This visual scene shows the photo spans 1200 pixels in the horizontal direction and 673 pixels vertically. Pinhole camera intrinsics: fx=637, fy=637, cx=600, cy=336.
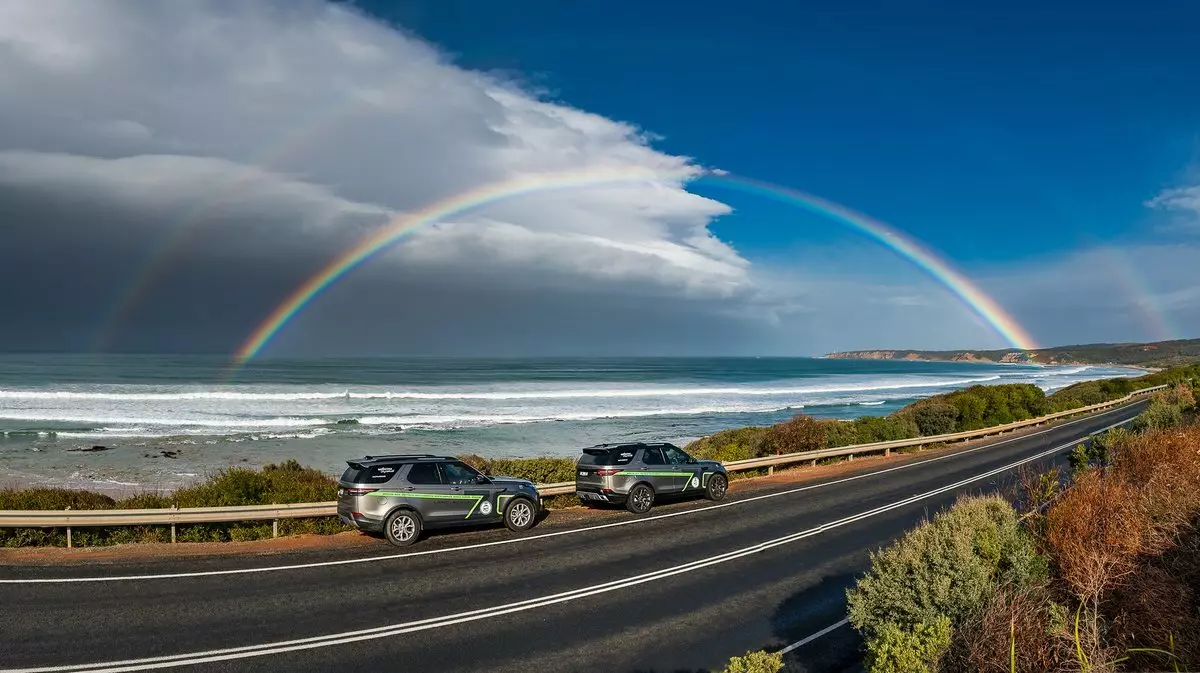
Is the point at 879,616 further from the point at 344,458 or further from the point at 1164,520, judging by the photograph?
the point at 344,458

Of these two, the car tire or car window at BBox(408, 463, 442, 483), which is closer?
the car tire

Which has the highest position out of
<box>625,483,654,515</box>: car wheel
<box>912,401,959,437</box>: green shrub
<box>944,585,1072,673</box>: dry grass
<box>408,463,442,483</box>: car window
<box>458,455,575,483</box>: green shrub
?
<box>408,463,442,483</box>: car window

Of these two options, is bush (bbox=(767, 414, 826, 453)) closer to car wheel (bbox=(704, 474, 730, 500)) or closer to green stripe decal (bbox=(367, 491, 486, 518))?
car wheel (bbox=(704, 474, 730, 500))

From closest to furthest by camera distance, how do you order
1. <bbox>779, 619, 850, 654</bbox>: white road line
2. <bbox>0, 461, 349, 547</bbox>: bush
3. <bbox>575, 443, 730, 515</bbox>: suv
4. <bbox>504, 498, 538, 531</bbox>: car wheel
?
1. <bbox>779, 619, 850, 654</bbox>: white road line
2. <bbox>0, 461, 349, 547</bbox>: bush
3. <bbox>504, 498, 538, 531</bbox>: car wheel
4. <bbox>575, 443, 730, 515</bbox>: suv

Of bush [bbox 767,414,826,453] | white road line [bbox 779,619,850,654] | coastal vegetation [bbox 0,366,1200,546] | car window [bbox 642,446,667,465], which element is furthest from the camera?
bush [bbox 767,414,826,453]

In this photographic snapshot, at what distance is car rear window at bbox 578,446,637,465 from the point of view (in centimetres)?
1697

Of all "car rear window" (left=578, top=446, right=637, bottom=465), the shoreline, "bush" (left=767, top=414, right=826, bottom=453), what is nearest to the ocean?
the shoreline

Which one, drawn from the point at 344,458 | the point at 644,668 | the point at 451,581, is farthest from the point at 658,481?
the point at 344,458

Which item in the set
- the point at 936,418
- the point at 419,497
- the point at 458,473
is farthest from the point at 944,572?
the point at 936,418

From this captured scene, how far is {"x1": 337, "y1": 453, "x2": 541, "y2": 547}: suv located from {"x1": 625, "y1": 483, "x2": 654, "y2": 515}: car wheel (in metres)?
3.17

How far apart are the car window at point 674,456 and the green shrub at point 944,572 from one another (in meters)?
10.3

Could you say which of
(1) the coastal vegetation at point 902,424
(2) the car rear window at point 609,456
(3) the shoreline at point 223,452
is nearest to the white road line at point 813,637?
(2) the car rear window at point 609,456

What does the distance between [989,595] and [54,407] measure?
6738cm

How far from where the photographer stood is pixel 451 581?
10.9 meters
